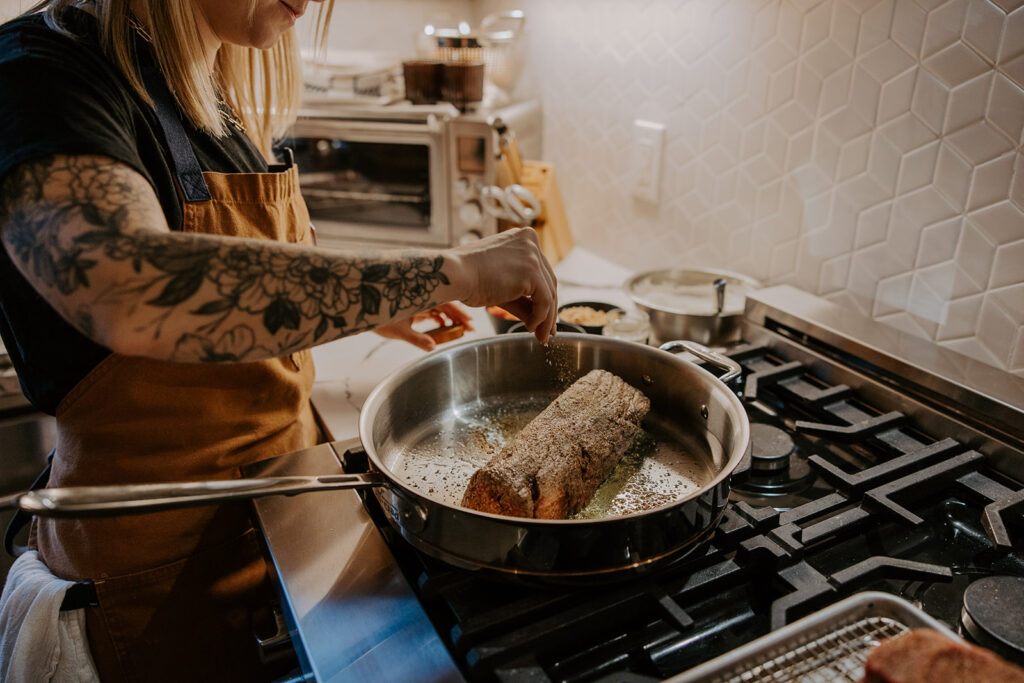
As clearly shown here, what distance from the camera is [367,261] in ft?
2.08

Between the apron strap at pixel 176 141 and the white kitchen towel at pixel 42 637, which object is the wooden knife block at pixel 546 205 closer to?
the apron strap at pixel 176 141

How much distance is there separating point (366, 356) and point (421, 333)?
248 mm

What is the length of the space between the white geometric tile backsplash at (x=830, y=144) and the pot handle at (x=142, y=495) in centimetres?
91

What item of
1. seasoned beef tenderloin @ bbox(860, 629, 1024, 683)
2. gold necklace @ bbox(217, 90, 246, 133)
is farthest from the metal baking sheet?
gold necklace @ bbox(217, 90, 246, 133)

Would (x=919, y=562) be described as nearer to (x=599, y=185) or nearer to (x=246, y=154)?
(x=246, y=154)

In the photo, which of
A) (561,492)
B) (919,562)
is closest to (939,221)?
(919,562)

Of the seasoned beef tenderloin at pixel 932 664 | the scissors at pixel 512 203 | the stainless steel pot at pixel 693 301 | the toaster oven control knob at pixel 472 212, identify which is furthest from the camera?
the toaster oven control knob at pixel 472 212

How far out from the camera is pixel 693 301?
1.38 metres

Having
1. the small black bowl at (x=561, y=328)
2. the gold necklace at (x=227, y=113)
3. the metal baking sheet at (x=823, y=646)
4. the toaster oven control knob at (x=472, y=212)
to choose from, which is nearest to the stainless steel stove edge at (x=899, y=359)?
the small black bowl at (x=561, y=328)

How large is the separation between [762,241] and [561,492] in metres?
0.86

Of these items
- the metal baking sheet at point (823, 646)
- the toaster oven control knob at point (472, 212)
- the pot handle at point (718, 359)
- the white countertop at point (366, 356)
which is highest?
the toaster oven control knob at point (472, 212)

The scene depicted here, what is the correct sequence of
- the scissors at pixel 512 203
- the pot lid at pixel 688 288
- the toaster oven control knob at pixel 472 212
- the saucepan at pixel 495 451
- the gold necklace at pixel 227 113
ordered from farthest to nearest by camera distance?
1. the toaster oven control knob at pixel 472 212
2. the scissors at pixel 512 203
3. the pot lid at pixel 688 288
4. the gold necklace at pixel 227 113
5. the saucepan at pixel 495 451

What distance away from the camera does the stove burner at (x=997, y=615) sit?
61 cm

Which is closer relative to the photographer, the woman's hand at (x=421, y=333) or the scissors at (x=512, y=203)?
the woman's hand at (x=421, y=333)
